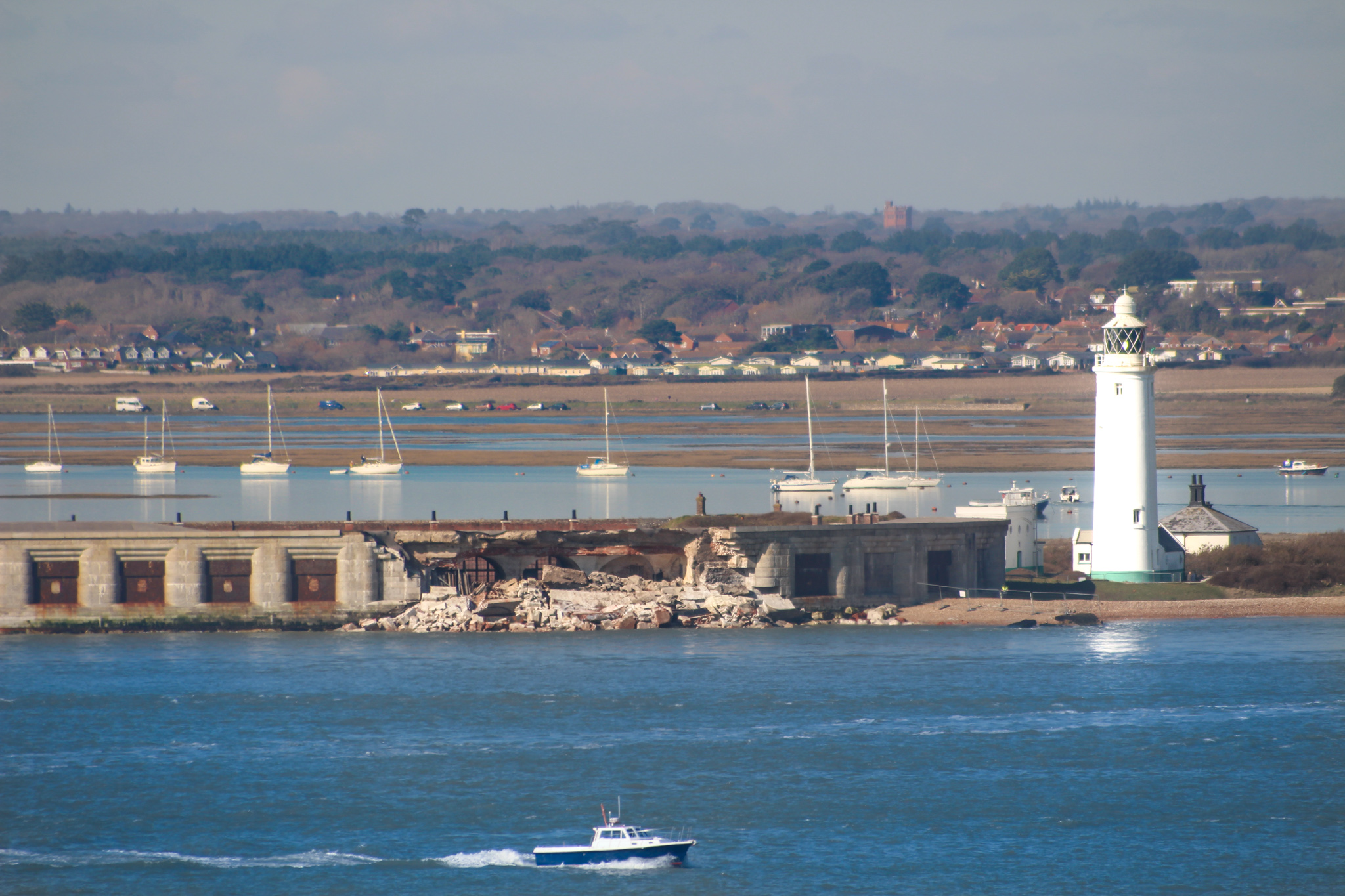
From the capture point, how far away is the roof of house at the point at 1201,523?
44219mm

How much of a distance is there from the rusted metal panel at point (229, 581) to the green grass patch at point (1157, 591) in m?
19.8

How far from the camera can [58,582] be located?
37344 millimetres

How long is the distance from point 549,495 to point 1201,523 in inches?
1250

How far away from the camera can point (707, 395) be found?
504 feet

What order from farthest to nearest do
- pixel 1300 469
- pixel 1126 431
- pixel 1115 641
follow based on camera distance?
pixel 1300 469 → pixel 1126 431 → pixel 1115 641

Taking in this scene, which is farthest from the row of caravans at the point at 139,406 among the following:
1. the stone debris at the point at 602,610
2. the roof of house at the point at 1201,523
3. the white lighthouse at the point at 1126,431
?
the white lighthouse at the point at 1126,431

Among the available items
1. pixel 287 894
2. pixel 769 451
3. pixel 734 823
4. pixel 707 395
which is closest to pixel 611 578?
pixel 734 823

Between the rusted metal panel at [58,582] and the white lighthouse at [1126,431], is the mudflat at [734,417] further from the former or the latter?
the rusted metal panel at [58,582]

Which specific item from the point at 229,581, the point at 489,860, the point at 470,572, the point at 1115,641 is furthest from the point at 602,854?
the point at 1115,641

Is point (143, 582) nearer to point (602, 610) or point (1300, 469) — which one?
point (602, 610)

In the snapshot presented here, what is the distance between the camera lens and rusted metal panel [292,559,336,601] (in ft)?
124

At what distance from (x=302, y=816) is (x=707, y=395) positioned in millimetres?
128721

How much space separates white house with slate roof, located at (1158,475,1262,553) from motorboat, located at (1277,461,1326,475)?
114 feet

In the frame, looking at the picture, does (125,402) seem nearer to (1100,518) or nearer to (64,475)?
(64,475)
